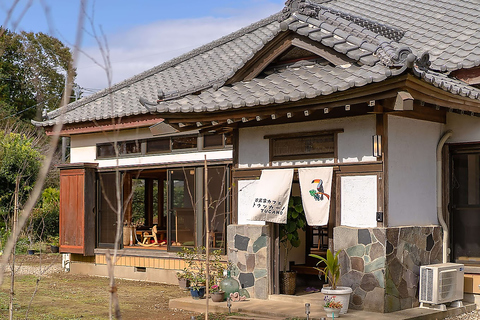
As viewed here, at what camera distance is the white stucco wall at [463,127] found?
374 inches

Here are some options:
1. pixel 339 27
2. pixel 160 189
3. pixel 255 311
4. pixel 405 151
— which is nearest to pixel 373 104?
pixel 405 151

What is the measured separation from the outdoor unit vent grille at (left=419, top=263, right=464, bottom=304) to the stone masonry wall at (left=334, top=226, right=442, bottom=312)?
182 millimetres

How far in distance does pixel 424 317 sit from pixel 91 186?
373 inches

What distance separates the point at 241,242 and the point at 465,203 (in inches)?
150

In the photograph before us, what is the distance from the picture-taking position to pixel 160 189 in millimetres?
19000

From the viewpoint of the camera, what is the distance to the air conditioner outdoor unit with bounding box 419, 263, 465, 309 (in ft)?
28.3

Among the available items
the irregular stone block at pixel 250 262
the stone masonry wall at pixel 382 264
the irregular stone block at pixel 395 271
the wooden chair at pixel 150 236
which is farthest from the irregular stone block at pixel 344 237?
the wooden chair at pixel 150 236

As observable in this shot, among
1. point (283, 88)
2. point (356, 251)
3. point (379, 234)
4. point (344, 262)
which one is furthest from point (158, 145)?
point (379, 234)

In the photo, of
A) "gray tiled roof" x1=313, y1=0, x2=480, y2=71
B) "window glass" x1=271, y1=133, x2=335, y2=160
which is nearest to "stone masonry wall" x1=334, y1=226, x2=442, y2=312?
"window glass" x1=271, y1=133, x2=335, y2=160

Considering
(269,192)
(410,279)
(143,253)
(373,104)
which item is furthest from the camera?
(143,253)

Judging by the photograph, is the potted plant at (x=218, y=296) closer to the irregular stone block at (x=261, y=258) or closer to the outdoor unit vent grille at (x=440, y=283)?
the irregular stone block at (x=261, y=258)

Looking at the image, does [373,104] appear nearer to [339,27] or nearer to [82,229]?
[339,27]

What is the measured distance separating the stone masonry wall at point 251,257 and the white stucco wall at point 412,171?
2244 mm

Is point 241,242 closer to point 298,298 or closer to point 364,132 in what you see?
point 298,298
